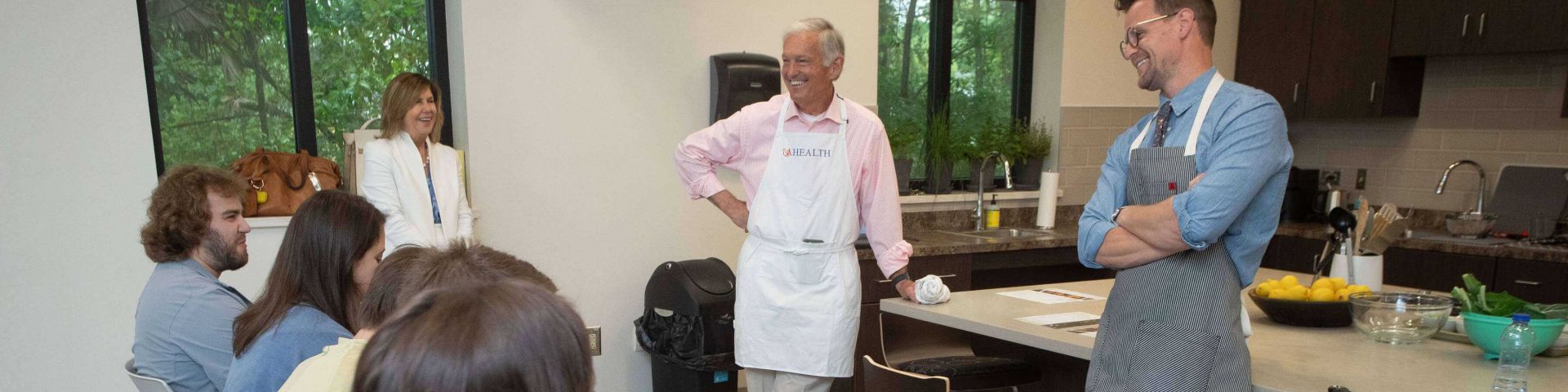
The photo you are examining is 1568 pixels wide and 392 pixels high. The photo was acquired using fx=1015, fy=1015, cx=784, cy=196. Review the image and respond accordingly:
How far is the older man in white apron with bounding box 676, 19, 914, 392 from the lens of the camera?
268 cm

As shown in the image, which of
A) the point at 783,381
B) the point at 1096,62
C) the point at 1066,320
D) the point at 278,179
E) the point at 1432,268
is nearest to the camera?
the point at 1066,320

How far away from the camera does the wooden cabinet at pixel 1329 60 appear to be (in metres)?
4.89

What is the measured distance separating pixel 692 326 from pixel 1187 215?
7.68 feet

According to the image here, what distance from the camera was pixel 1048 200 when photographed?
4.91 metres

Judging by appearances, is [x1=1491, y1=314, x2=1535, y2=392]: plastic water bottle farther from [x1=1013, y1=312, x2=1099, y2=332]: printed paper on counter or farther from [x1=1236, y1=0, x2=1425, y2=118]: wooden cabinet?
[x1=1236, y1=0, x2=1425, y2=118]: wooden cabinet

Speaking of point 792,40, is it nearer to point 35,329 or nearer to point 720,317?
point 720,317

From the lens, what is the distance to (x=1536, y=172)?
4.61m

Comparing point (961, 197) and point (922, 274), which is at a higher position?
point (961, 197)

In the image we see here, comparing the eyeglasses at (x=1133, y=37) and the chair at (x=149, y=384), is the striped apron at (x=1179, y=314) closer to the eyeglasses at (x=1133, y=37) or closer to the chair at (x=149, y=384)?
the eyeglasses at (x=1133, y=37)

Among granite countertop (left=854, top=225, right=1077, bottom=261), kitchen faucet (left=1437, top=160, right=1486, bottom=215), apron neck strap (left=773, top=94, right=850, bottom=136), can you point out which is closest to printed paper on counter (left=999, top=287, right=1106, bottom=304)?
apron neck strap (left=773, top=94, right=850, bottom=136)

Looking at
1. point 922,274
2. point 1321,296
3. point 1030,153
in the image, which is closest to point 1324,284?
point 1321,296

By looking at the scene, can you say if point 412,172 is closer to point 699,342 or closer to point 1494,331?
point 699,342

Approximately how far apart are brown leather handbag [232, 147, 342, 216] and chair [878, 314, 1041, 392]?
197 cm

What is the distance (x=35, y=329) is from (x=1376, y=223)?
4.19m
